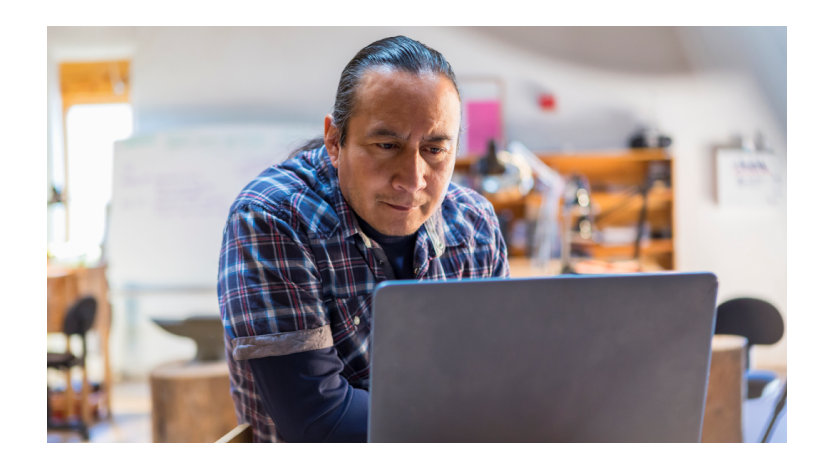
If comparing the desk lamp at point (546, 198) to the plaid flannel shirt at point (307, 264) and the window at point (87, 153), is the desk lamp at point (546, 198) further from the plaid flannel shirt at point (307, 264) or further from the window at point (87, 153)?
the window at point (87, 153)

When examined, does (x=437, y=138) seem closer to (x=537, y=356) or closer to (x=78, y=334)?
(x=537, y=356)

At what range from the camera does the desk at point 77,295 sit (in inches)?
148

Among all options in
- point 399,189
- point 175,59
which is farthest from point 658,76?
point 399,189

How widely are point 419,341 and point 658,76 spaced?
463 cm

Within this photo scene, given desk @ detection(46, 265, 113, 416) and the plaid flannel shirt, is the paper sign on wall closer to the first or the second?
the plaid flannel shirt

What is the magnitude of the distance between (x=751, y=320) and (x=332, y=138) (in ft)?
4.95

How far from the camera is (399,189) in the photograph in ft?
3.00

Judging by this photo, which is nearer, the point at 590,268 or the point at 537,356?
the point at 537,356

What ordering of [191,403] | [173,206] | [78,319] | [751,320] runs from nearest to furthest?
[751,320]
[191,403]
[78,319]
[173,206]

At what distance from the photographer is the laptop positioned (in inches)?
23.3

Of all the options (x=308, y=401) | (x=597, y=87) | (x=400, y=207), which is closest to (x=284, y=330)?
(x=308, y=401)

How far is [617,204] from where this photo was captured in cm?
456

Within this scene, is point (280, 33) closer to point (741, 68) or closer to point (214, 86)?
point (214, 86)
